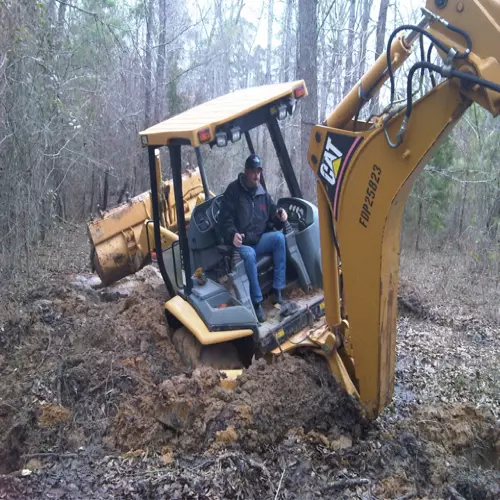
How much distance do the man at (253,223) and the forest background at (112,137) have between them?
3715 mm

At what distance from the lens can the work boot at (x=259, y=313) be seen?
4375 millimetres

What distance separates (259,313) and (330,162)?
5.84 feet

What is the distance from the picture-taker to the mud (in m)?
3.04

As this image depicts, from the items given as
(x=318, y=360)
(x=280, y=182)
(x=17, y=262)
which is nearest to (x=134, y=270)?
(x=17, y=262)

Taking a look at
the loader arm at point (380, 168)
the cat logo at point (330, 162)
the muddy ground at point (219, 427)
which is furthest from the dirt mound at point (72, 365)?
the cat logo at point (330, 162)

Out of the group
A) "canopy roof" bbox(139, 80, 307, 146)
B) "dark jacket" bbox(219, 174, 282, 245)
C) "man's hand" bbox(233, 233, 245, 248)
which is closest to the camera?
"canopy roof" bbox(139, 80, 307, 146)

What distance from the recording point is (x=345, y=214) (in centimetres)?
306

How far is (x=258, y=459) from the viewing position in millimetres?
3250

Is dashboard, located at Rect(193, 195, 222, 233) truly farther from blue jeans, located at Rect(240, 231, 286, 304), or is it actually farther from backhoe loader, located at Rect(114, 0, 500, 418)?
blue jeans, located at Rect(240, 231, 286, 304)

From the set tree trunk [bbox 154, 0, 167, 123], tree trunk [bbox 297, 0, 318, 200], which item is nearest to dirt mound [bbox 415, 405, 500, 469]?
tree trunk [bbox 297, 0, 318, 200]

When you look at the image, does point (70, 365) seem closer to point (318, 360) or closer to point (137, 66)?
point (318, 360)

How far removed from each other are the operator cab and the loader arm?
0.78 m

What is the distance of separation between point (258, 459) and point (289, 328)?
4.12ft

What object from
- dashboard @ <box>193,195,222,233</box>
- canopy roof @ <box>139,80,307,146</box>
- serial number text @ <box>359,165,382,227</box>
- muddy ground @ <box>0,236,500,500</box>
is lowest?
muddy ground @ <box>0,236,500,500</box>
